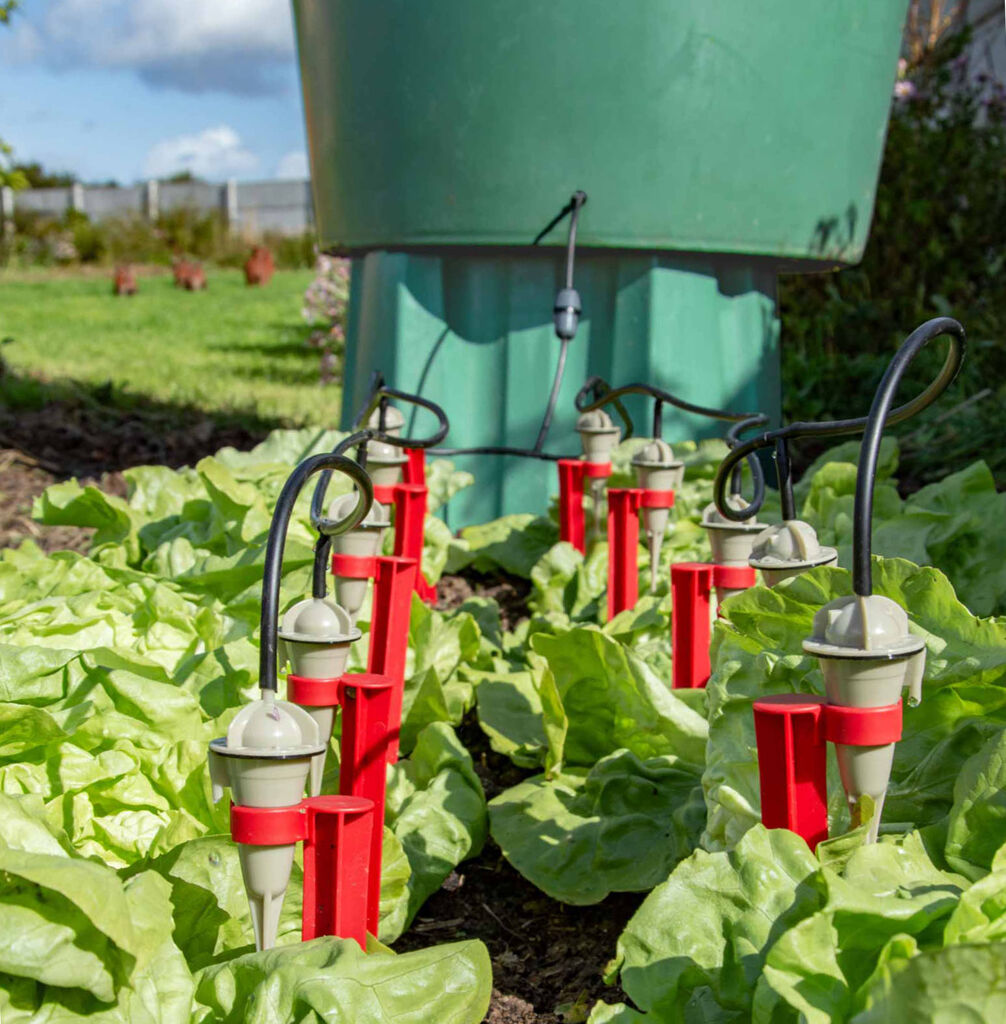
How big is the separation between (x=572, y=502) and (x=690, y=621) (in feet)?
2.87

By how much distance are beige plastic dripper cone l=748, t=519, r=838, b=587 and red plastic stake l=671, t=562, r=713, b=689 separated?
1.39ft

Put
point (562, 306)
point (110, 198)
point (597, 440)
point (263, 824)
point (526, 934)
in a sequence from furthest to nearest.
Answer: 1. point (110, 198)
2. point (562, 306)
3. point (597, 440)
4. point (526, 934)
5. point (263, 824)

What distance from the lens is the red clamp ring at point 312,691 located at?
1.38m

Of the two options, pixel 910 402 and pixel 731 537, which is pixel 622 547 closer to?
pixel 731 537

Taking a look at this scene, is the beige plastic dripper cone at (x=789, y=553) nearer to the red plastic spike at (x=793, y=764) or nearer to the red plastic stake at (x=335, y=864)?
the red plastic spike at (x=793, y=764)

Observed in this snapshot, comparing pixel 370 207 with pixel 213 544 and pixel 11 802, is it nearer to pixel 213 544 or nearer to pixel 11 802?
pixel 213 544

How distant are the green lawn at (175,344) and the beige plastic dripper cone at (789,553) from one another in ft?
13.8

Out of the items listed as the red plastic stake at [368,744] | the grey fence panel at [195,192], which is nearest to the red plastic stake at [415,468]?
the red plastic stake at [368,744]

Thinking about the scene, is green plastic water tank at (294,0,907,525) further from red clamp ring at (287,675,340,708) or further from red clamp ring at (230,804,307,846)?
red clamp ring at (230,804,307,846)

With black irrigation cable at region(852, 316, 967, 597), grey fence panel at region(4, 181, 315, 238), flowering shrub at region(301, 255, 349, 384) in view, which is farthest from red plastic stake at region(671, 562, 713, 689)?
grey fence panel at region(4, 181, 315, 238)

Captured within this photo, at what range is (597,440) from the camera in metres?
2.57

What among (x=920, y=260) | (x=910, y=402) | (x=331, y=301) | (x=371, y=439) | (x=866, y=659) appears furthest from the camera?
(x=331, y=301)

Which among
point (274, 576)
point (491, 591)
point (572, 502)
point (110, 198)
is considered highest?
point (110, 198)

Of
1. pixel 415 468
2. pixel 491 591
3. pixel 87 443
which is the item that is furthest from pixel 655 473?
pixel 87 443
